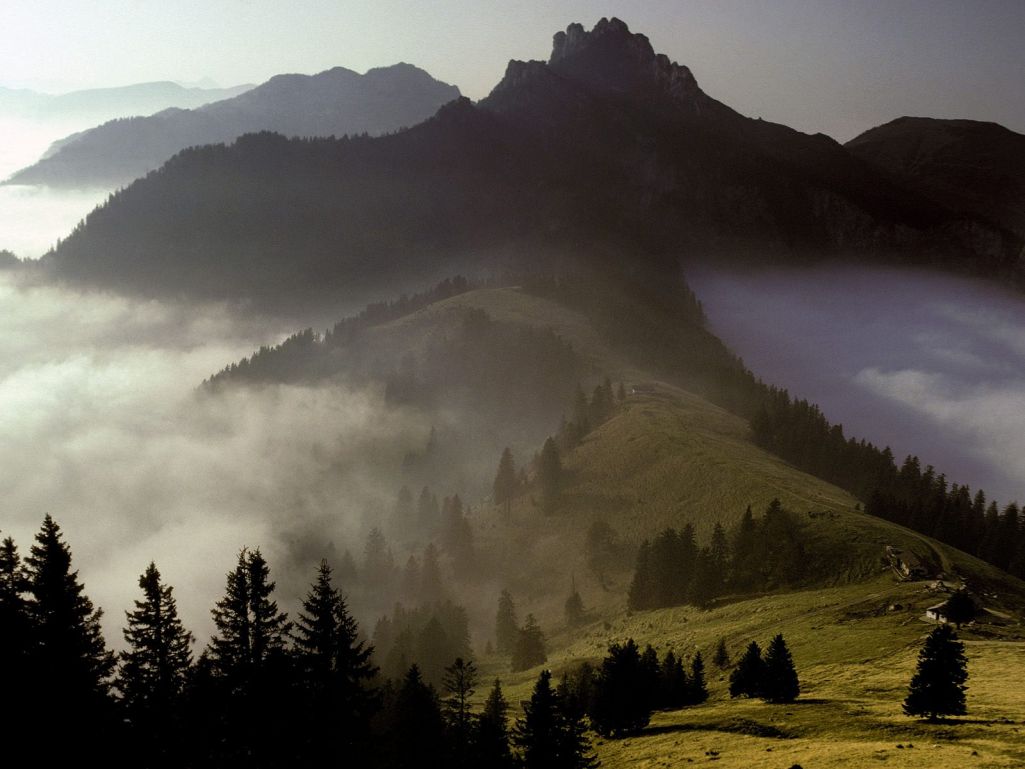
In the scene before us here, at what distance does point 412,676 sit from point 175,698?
1515 centimetres

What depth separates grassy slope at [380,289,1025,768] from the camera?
44500 mm

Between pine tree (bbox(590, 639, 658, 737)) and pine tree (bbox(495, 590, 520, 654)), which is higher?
pine tree (bbox(590, 639, 658, 737))

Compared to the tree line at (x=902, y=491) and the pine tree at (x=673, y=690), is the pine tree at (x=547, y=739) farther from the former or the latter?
the tree line at (x=902, y=491)

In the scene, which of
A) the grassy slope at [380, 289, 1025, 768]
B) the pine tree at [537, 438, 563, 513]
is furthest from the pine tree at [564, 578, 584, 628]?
the pine tree at [537, 438, 563, 513]

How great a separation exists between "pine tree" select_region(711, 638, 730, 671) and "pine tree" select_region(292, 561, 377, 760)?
51.2 meters

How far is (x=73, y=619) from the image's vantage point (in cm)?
3491

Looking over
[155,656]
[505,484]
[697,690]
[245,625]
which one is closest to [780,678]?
[697,690]

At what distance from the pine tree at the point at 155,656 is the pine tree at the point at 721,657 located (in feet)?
194

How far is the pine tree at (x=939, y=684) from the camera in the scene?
146ft

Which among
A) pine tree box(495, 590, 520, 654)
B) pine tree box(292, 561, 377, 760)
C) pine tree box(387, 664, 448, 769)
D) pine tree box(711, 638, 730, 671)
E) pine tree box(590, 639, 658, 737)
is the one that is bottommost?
pine tree box(495, 590, 520, 654)

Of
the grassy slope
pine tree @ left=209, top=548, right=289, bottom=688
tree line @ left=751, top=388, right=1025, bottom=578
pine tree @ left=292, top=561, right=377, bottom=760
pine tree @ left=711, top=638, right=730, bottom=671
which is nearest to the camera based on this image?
A: pine tree @ left=292, top=561, right=377, bottom=760

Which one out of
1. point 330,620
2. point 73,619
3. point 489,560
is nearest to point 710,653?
point 330,620

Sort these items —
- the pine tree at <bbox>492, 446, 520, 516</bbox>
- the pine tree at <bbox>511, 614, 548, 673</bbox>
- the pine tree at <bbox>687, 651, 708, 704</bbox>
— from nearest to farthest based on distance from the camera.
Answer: the pine tree at <bbox>687, 651, 708, 704</bbox>, the pine tree at <bbox>511, 614, 548, 673</bbox>, the pine tree at <bbox>492, 446, 520, 516</bbox>

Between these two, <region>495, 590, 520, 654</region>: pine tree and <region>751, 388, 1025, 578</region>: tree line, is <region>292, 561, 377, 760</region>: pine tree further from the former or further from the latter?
<region>751, 388, 1025, 578</region>: tree line
